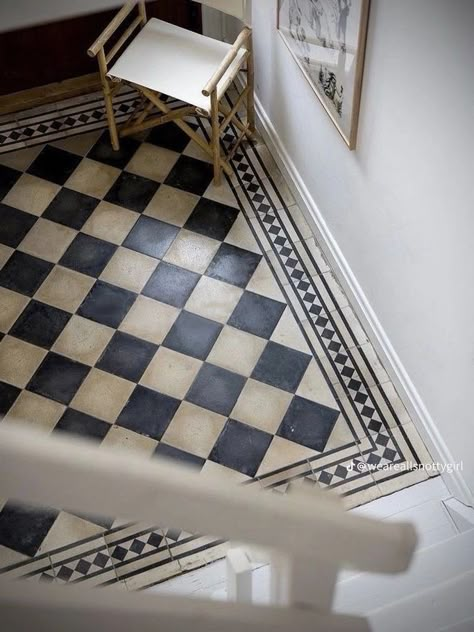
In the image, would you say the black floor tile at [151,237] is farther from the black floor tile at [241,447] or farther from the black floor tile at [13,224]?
the black floor tile at [241,447]

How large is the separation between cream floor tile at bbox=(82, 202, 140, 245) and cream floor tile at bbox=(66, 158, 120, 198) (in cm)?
10

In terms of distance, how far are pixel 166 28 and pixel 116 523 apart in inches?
92.6

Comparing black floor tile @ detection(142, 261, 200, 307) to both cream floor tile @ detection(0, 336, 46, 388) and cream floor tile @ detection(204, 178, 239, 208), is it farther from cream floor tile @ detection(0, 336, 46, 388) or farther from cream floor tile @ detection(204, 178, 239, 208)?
cream floor tile @ detection(0, 336, 46, 388)

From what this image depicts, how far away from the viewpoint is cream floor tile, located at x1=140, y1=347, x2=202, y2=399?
348 cm

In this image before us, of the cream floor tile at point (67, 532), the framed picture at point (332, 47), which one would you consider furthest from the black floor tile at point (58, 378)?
the framed picture at point (332, 47)

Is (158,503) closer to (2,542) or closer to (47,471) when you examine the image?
(47,471)

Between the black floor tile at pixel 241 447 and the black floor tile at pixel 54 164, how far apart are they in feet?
5.31

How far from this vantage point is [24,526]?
3.16 m

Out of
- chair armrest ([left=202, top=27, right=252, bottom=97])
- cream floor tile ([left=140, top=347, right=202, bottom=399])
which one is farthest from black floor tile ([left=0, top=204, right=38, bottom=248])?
chair armrest ([left=202, top=27, right=252, bottom=97])

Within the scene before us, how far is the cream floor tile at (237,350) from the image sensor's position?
11.6 feet

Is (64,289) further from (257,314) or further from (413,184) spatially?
(413,184)

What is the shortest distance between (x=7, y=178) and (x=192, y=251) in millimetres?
1049

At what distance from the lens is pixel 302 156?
387cm

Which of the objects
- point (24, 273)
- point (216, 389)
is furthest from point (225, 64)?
point (216, 389)
